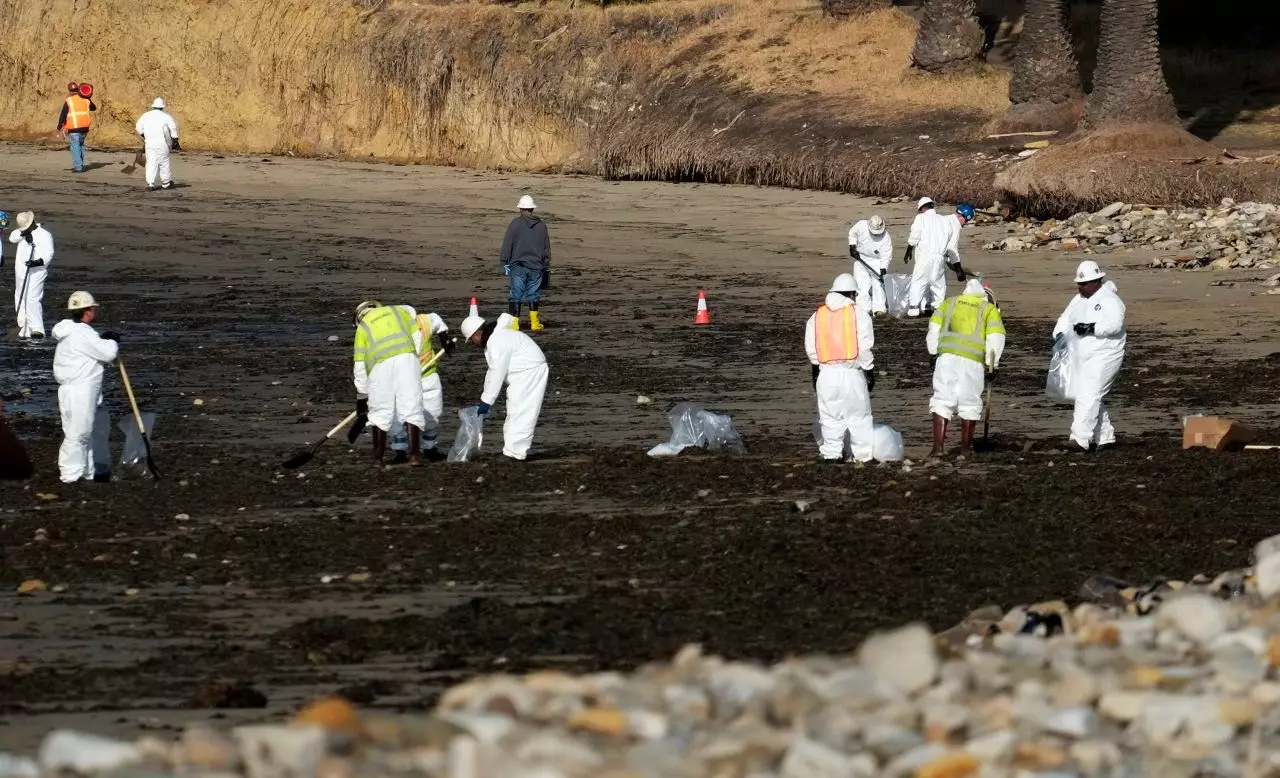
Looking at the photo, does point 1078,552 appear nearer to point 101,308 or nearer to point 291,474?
point 291,474

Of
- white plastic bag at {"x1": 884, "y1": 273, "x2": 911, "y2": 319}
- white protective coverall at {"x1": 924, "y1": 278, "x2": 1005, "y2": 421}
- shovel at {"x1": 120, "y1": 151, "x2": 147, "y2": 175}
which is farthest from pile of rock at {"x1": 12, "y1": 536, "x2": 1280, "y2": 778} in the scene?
shovel at {"x1": 120, "y1": 151, "x2": 147, "y2": 175}

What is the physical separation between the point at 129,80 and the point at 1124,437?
35.7 meters

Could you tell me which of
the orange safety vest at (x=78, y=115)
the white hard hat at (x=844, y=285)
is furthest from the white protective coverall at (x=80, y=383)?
the orange safety vest at (x=78, y=115)

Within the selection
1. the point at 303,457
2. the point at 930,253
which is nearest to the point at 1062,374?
the point at 303,457

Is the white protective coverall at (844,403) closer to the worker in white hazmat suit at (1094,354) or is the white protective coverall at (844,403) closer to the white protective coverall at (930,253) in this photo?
the worker in white hazmat suit at (1094,354)

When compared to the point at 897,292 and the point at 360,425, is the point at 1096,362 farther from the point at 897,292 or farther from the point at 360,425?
the point at 897,292

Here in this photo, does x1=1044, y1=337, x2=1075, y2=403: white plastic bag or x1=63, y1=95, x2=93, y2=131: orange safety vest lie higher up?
x1=63, y1=95, x2=93, y2=131: orange safety vest

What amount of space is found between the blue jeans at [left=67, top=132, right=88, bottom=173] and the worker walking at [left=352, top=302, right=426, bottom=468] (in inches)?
1023

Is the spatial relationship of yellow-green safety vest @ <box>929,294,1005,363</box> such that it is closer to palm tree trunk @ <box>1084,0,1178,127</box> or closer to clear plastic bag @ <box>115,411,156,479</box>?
clear plastic bag @ <box>115,411,156,479</box>

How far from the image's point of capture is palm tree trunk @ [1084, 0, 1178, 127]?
113ft

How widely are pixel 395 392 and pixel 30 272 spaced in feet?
29.6

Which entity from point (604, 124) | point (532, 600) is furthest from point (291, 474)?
point (604, 124)

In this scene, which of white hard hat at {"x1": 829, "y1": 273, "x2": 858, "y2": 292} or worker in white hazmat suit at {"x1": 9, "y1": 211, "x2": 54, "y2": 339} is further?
worker in white hazmat suit at {"x1": 9, "y1": 211, "x2": 54, "y2": 339}

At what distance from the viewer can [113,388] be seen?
20.9m
